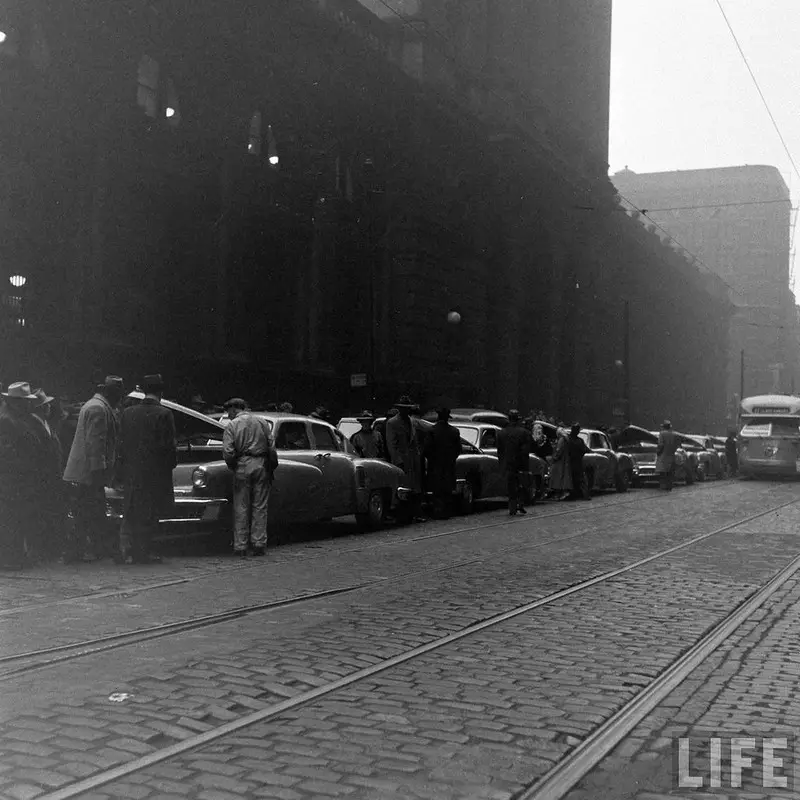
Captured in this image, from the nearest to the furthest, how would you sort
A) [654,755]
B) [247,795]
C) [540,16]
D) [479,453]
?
1. [247,795]
2. [654,755]
3. [479,453]
4. [540,16]

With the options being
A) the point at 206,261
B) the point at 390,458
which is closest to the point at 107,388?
the point at 390,458

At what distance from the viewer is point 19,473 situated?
11289 mm

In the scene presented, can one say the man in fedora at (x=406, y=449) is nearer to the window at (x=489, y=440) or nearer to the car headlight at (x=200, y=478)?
the window at (x=489, y=440)

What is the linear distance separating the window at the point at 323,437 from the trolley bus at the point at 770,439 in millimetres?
26869

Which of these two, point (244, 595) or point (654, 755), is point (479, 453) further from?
point (654, 755)

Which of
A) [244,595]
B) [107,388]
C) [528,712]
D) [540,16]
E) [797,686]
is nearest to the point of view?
[528,712]

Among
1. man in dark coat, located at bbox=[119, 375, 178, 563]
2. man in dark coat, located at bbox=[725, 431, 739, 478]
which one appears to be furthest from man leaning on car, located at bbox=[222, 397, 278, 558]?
man in dark coat, located at bbox=[725, 431, 739, 478]

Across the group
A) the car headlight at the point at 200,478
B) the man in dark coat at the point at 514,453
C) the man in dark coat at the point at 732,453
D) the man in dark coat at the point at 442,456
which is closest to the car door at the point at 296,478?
the car headlight at the point at 200,478

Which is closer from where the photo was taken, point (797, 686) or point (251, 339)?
point (797, 686)

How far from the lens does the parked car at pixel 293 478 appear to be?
12.5m

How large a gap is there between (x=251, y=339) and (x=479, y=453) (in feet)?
37.9

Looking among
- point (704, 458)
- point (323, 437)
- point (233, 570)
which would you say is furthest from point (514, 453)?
point (704, 458)

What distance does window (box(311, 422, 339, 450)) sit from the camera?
49.5 feet

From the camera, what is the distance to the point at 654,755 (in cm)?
504
